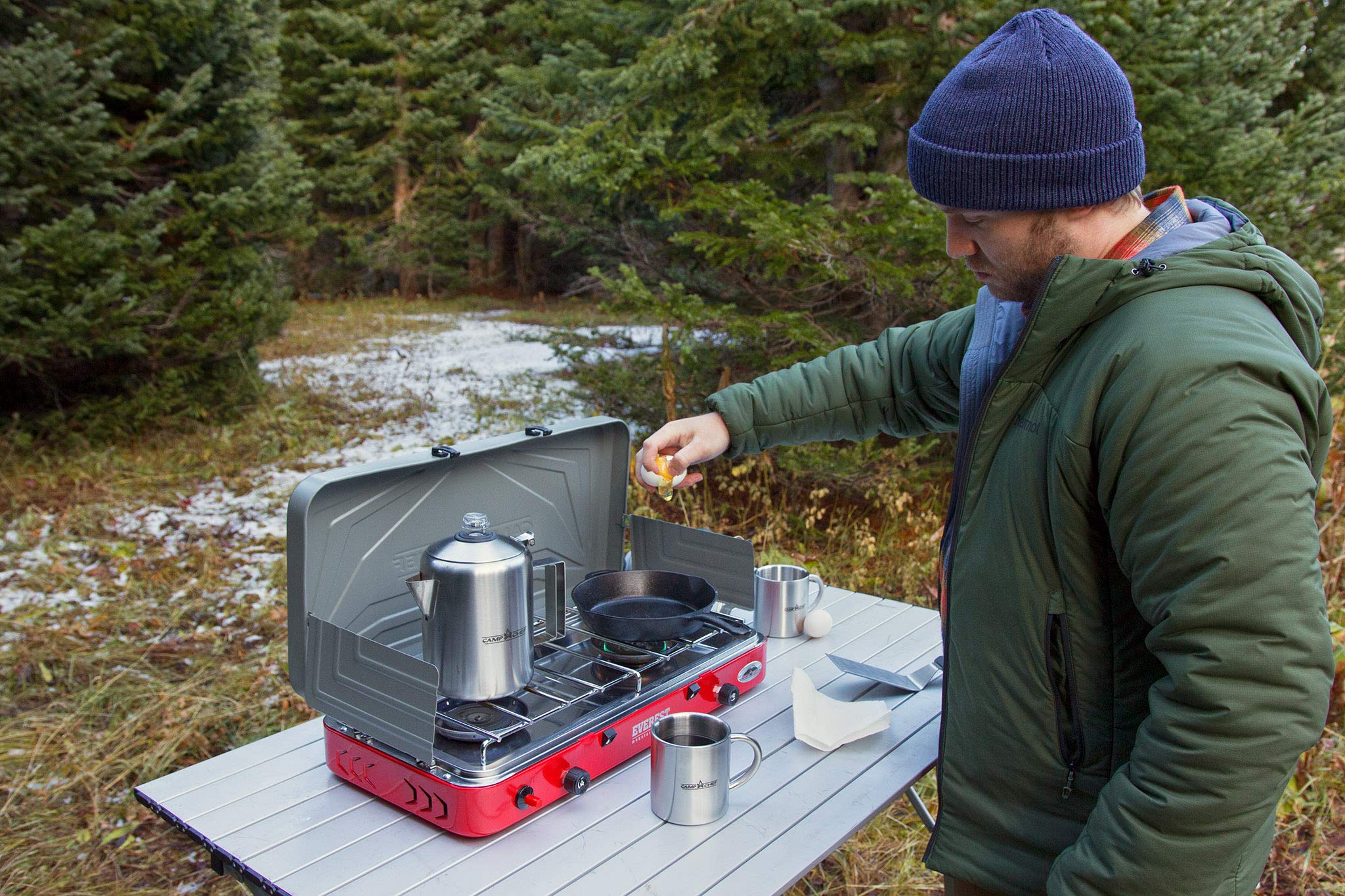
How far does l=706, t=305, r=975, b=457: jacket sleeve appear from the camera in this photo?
1889mm

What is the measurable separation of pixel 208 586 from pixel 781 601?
321cm

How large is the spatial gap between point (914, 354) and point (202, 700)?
2.69 meters

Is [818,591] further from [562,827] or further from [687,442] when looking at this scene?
[562,827]

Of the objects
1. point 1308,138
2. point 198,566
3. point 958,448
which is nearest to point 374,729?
point 958,448

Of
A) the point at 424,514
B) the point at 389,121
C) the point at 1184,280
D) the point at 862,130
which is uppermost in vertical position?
the point at 389,121

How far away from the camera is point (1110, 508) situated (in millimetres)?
1118

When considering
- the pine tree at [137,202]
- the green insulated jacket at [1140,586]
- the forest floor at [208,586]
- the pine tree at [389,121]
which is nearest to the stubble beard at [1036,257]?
the green insulated jacket at [1140,586]

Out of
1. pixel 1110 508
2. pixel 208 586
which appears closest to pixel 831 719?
pixel 1110 508

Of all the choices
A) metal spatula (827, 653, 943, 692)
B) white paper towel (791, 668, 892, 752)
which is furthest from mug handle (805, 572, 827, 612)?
white paper towel (791, 668, 892, 752)

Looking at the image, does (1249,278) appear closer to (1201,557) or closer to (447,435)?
(1201,557)

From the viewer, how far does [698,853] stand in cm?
139

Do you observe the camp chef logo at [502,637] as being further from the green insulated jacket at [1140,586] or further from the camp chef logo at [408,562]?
the green insulated jacket at [1140,586]

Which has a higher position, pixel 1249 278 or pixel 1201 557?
pixel 1249 278

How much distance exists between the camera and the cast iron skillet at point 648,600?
1781mm
